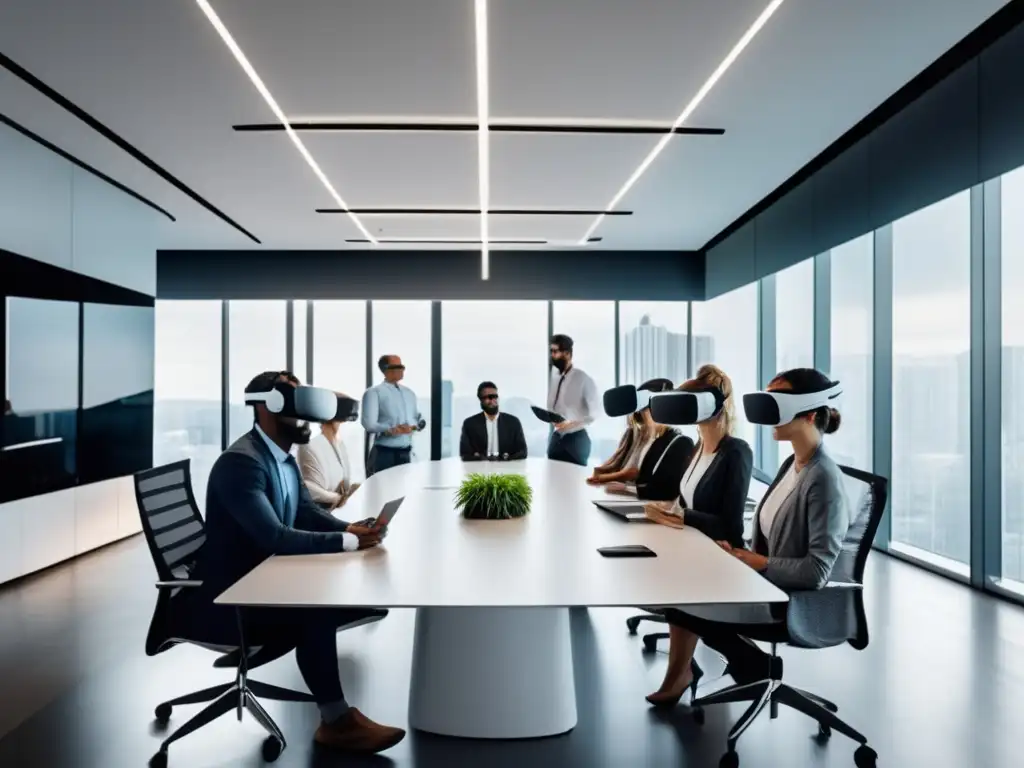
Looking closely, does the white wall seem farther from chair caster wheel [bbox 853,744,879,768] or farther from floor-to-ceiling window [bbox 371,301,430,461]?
chair caster wheel [bbox 853,744,879,768]

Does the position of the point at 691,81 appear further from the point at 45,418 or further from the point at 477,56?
the point at 45,418

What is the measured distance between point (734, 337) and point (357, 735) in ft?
28.8

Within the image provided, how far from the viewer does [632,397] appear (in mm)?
4742

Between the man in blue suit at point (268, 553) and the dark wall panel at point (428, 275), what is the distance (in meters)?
8.22

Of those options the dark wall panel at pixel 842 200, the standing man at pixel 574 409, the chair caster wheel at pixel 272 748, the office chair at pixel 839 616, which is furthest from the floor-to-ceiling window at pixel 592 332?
the chair caster wheel at pixel 272 748

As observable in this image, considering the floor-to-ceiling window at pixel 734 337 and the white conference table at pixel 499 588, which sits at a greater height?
the floor-to-ceiling window at pixel 734 337

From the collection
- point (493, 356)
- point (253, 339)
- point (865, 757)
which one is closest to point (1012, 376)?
point (865, 757)

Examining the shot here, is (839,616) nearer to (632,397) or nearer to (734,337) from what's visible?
(632,397)

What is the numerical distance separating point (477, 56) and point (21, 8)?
7.39 ft

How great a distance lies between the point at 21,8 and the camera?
12.6ft

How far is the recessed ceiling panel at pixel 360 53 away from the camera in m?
3.86

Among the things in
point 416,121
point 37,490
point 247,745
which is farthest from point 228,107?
point 247,745

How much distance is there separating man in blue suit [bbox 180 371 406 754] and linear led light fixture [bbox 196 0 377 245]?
6.72 feet

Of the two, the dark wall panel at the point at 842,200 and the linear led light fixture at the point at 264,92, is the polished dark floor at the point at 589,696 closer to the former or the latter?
the dark wall panel at the point at 842,200
